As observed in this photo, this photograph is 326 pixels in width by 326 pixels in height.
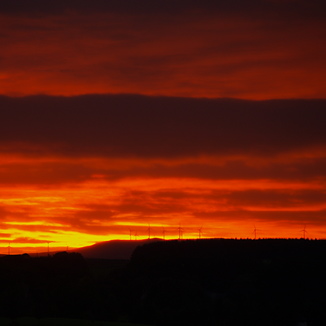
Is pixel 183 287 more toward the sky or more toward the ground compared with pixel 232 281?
more toward the ground

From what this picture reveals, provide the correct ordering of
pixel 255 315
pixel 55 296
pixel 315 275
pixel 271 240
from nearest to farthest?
1. pixel 255 315
2. pixel 55 296
3. pixel 315 275
4. pixel 271 240

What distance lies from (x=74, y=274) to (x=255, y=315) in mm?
48552

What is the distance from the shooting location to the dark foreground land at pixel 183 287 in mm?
110625

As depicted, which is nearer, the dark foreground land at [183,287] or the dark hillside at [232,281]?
the dark foreground land at [183,287]

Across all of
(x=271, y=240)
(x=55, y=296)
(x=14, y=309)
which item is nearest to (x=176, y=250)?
(x=271, y=240)

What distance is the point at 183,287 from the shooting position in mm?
130625

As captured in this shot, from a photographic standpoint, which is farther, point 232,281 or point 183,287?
point 232,281

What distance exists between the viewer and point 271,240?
174 meters

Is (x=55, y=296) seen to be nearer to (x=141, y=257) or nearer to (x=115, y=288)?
(x=115, y=288)

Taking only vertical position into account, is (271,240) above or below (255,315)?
above

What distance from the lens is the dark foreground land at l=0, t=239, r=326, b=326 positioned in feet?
363

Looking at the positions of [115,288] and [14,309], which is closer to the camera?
[14,309]

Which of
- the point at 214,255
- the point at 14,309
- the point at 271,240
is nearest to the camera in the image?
the point at 14,309

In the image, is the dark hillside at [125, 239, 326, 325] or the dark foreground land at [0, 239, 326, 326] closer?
the dark foreground land at [0, 239, 326, 326]
